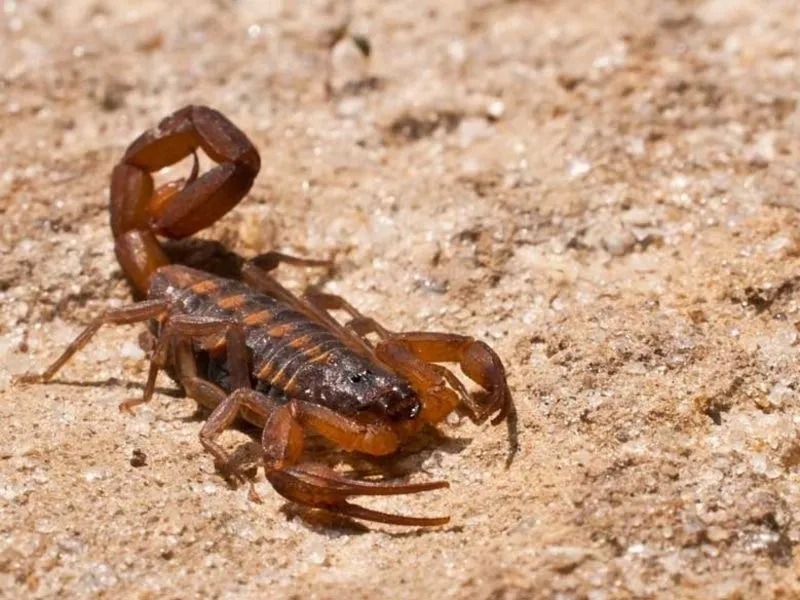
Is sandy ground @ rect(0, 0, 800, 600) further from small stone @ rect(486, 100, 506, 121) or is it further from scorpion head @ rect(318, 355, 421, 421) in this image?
scorpion head @ rect(318, 355, 421, 421)

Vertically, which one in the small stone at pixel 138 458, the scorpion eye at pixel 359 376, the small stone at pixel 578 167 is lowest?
the small stone at pixel 138 458

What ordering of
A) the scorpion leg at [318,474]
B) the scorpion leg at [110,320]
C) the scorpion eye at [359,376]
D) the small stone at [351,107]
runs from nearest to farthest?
the scorpion leg at [318,474] → the scorpion eye at [359,376] → the scorpion leg at [110,320] → the small stone at [351,107]

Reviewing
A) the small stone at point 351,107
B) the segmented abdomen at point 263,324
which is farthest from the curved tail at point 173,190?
the small stone at point 351,107

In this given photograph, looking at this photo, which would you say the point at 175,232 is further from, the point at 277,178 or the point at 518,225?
the point at 518,225

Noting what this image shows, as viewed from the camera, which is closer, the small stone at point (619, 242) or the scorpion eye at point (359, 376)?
the scorpion eye at point (359, 376)

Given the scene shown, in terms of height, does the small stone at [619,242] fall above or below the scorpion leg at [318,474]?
above

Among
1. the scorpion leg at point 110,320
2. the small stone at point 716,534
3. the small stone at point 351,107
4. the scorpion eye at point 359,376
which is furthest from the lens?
the small stone at point 351,107

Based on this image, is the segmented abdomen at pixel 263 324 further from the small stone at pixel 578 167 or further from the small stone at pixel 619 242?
the small stone at pixel 578 167
